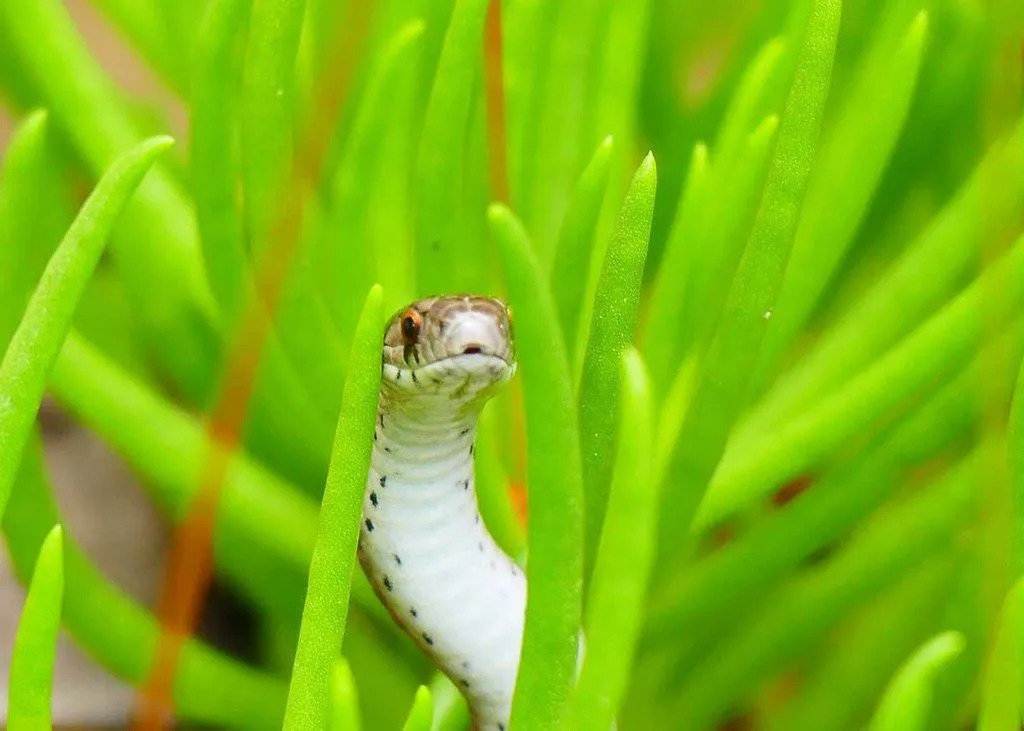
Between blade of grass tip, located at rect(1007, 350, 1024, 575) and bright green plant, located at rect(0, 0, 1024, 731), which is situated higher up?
bright green plant, located at rect(0, 0, 1024, 731)

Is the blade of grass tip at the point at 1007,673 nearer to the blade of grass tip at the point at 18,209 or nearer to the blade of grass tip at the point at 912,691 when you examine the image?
the blade of grass tip at the point at 912,691

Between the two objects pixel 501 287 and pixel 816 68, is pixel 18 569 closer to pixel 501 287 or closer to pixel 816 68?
pixel 501 287

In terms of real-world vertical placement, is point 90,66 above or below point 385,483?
above

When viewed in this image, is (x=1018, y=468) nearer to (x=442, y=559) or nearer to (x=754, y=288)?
(x=754, y=288)

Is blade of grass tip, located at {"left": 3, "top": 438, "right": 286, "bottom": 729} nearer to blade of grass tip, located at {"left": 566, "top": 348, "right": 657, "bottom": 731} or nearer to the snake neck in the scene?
the snake neck

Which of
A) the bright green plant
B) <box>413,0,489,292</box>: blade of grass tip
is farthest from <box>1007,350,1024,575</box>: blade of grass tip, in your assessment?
<box>413,0,489,292</box>: blade of grass tip

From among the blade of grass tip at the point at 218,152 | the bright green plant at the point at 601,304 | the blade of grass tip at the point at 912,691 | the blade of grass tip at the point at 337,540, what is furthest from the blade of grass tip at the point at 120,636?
the blade of grass tip at the point at 912,691

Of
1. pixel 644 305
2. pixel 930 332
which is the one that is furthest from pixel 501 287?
pixel 930 332
